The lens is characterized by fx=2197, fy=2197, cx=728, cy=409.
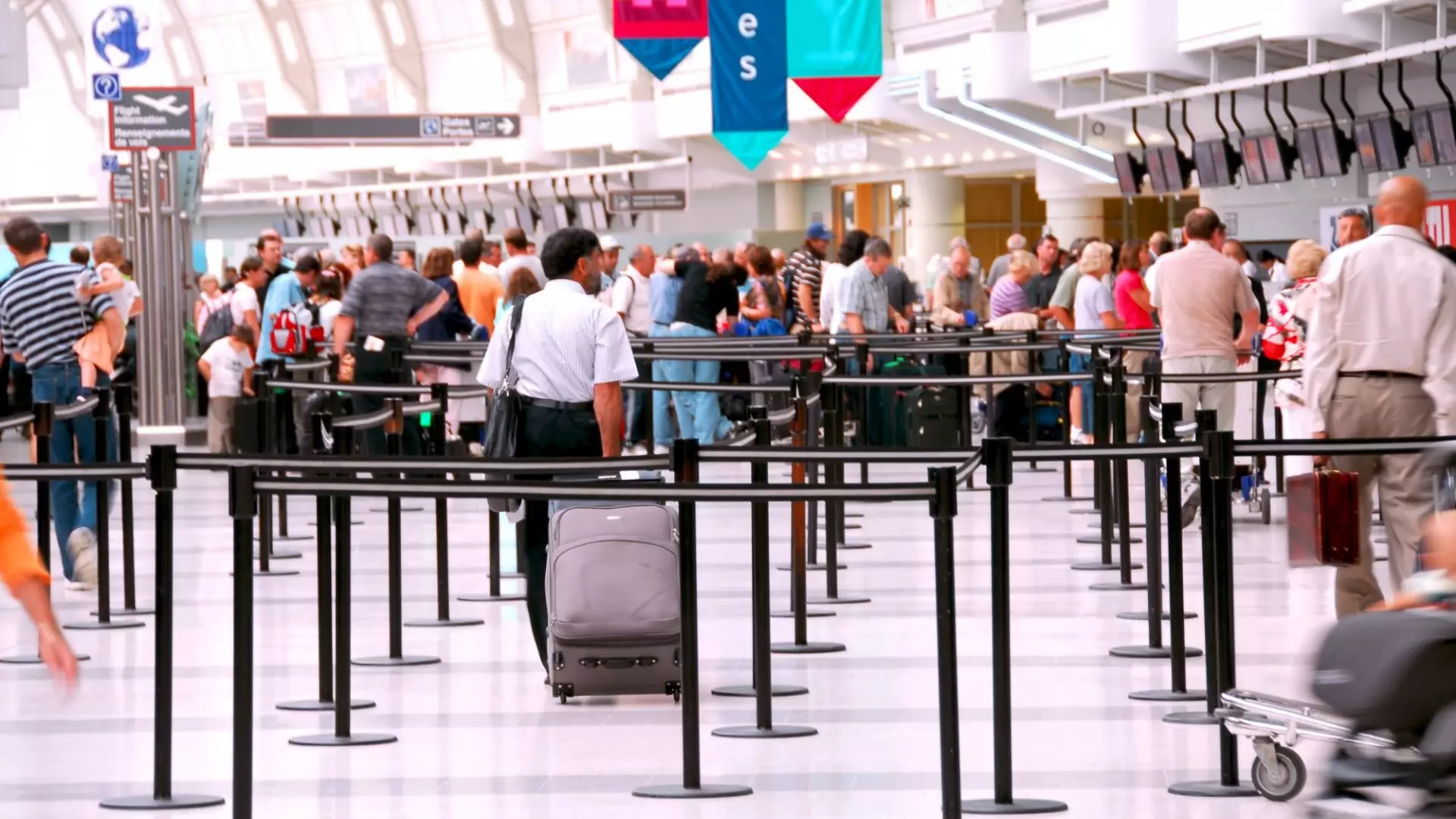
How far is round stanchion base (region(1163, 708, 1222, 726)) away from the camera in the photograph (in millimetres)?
7211

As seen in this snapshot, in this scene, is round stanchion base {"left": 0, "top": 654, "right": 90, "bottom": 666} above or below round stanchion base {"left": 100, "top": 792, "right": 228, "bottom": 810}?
above

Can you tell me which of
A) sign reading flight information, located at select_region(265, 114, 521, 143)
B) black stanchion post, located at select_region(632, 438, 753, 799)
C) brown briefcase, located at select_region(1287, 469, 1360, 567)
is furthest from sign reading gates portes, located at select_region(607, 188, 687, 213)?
black stanchion post, located at select_region(632, 438, 753, 799)

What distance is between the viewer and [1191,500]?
11.7 meters

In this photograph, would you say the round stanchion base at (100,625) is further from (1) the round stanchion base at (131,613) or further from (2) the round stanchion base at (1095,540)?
(2) the round stanchion base at (1095,540)

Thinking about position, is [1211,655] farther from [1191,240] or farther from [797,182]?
[797,182]

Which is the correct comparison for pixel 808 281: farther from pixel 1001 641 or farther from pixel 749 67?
pixel 1001 641

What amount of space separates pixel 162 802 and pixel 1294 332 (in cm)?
722

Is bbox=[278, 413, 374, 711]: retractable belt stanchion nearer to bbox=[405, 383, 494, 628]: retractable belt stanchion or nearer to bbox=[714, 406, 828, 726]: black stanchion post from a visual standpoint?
bbox=[405, 383, 494, 628]: retractable belt stanchion

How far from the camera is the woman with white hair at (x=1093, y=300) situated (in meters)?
16.5

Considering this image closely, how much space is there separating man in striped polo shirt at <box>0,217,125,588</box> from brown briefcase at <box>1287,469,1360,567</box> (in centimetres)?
629

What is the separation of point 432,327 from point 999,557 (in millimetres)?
11241

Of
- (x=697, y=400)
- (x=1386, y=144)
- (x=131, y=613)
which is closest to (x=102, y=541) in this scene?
(x=131, y=613)

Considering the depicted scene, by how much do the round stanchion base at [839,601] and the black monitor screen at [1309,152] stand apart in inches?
527

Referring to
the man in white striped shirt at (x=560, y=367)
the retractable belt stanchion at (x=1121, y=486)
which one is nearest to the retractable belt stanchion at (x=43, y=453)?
the man in white striped shirt at (x=560, y=367)
